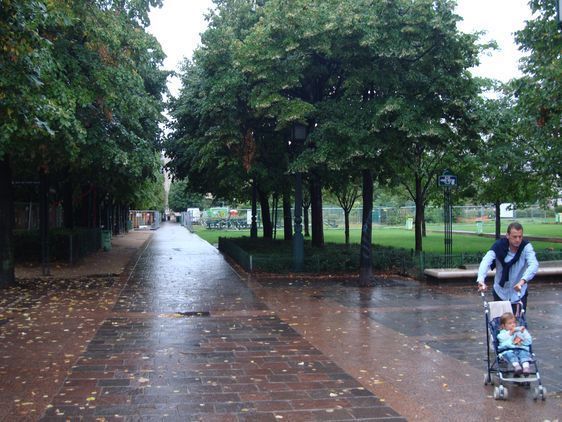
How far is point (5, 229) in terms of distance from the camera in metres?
13.2

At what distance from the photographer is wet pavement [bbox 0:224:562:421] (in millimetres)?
4992

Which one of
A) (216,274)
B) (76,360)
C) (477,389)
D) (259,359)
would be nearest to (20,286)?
(216,274)

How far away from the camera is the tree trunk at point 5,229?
13.0 m

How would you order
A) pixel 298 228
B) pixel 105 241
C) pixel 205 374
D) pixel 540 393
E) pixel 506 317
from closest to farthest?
pixel 540 393 → pixel 506 317 → pixel 205 374 → pixel 298 228 → pixel 105 241

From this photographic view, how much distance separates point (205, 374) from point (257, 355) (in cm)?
99

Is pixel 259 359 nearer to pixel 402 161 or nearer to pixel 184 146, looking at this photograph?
pixel 402 161

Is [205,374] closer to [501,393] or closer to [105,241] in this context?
[501,393]

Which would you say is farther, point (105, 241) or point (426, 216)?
point (426, 216)

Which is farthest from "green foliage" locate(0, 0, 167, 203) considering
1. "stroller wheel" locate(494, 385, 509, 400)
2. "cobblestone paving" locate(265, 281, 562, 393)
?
"stroller wheel" locate(494, 385, 509, 400)

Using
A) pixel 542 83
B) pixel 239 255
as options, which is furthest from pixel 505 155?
pixel 239 255

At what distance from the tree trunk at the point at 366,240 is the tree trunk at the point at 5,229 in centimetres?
835

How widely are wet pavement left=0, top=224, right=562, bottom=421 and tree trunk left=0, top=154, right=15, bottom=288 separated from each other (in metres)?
0.84

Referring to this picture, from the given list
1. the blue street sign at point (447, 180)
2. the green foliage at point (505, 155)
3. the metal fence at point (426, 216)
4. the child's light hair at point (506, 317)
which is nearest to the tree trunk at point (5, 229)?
the blue street sign at point (447, 180)

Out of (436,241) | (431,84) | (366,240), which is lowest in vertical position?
(436,241)
